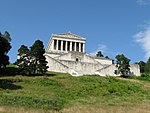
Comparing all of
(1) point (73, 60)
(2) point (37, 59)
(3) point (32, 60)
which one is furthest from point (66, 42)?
(3) point (32, 60)

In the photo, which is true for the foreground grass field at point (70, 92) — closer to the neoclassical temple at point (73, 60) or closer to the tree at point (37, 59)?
the tree at point (37, 59)

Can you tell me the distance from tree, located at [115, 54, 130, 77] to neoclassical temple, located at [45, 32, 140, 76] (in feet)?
6.83

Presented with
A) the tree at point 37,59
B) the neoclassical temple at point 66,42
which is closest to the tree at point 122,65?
the tree at point 37,59

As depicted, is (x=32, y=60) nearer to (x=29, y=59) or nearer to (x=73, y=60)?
(x=29, y=59)

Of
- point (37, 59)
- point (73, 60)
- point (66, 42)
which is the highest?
point (66, 42)

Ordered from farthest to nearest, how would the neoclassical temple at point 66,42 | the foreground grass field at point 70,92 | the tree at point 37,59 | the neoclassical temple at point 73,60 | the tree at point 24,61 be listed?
the neoclassical temple at point 66,42
the neoclassical temple at point 73,60
the tree at point 37,59
the tree at point 24,61
the foreground grass field at point 70,92

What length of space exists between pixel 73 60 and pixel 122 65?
13.8 metres

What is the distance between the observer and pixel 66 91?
4312 centimetres

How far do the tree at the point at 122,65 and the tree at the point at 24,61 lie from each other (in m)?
19.6

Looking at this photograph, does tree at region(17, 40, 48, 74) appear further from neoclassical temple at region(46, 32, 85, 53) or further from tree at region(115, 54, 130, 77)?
neoclassical temple at region(46, 32, 85, 53)

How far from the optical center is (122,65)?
7088 centimetres

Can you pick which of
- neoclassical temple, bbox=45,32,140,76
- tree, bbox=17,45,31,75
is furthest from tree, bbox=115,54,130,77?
tree, bbox=17,45,31,75

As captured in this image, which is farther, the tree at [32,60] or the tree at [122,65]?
the tree at [122,65]

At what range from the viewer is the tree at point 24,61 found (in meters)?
57.3
